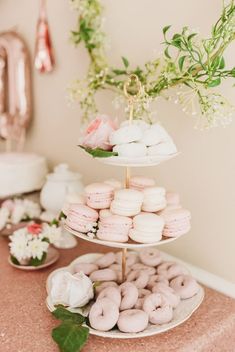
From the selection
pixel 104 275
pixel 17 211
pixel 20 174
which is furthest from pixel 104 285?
pixel 20 174

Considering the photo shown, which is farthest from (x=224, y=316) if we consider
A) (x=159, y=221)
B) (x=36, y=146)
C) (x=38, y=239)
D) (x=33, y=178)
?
(x=36, y=146)

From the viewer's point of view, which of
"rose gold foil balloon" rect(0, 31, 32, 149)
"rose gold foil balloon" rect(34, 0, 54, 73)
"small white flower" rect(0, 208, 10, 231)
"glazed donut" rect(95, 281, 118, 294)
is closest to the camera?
"glazed donut" rect(95, 281, 118, 294)

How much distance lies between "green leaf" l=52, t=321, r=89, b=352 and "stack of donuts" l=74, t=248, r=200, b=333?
5 cm

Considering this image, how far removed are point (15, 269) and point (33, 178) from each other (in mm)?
463

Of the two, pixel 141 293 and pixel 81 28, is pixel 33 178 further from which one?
pixel 141 293

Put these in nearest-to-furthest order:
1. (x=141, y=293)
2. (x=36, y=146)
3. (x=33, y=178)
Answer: (x=141, y=293) → (x=33, y=178) → (x=36, y=146)

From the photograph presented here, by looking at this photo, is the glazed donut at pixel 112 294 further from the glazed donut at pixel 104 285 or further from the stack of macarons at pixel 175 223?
the stack of macarons at pixel 175 223

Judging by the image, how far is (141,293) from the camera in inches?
40.6

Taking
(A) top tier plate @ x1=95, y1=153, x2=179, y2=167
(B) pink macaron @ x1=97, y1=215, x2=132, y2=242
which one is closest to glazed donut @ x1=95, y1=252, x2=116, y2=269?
(B) pink macaron @ x1=97, y1=215, x2=132, y2=242

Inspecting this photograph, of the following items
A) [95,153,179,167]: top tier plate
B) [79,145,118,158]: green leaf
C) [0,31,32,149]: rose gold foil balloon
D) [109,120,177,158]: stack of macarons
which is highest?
[0,31,32,149]: rose gold foil balloon

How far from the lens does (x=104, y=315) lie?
0.91m

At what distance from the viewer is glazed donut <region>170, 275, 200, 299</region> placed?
104 centimetres

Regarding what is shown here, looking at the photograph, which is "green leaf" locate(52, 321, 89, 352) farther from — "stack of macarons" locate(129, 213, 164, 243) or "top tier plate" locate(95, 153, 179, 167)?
"top tier plate" locate(95, 153, 179, 167)

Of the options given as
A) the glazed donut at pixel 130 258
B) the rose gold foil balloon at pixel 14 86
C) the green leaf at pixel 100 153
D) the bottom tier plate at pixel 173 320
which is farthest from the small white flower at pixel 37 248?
the rose gold foil balloon at pixel 14 86
